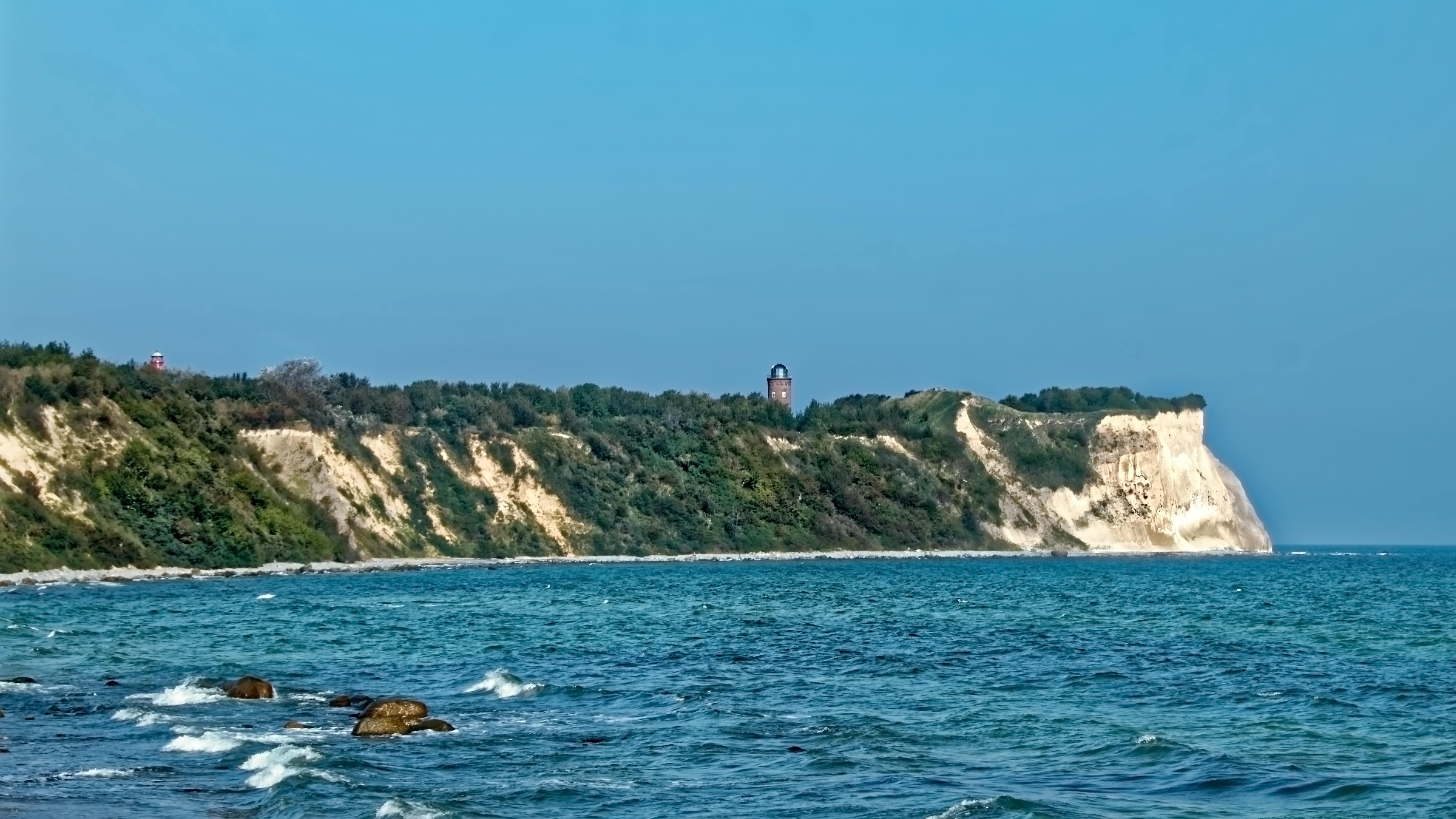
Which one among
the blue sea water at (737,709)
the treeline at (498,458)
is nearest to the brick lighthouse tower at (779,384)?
the treeline at (498,458)

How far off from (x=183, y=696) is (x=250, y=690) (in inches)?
41.7

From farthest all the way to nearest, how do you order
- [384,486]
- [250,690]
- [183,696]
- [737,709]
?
[384,486]
[250,690]
[183,696]
[737,709]

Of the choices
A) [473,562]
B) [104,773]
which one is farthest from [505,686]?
[473,562]

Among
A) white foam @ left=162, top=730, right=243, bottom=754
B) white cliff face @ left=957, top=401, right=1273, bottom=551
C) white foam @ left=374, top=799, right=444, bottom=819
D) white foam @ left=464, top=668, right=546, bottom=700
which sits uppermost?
white cliff face @ left=957, top=401, right=1273, bottom=551

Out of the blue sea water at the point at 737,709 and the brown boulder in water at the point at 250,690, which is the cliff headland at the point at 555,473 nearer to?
the blue sea water at the point at 737,709

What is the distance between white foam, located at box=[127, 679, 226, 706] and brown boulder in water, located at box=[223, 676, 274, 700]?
0.18 metres

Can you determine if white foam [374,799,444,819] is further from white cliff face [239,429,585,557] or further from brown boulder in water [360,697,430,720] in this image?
white cliff face [239,429,585,557]

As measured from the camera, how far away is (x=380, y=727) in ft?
74.6

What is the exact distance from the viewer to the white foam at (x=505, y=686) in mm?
27875

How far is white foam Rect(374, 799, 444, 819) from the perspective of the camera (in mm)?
16812

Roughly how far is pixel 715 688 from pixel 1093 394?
438 ft

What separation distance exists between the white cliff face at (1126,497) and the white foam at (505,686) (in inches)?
3876

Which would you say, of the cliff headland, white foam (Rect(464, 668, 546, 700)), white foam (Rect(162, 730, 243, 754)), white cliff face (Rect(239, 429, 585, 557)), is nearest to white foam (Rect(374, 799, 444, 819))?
white foam (Rect(162, 730, 243, 754))

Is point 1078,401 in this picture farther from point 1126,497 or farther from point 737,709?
point 737,709
